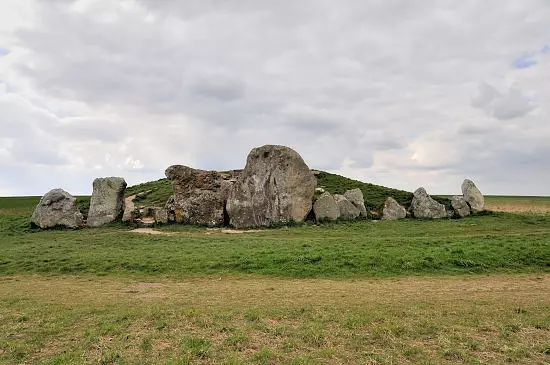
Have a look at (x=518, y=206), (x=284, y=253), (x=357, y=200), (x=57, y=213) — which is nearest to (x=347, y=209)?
(x=357, y=200)

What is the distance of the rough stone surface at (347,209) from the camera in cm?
3459

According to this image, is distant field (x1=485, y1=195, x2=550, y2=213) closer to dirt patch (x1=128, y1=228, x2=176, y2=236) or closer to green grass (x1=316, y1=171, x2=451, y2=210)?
green grass (x1=316, y1=171, x2=451, y2=210)

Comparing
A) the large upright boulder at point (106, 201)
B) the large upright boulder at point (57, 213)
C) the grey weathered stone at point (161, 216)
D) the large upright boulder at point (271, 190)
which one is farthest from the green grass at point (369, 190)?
the large upright boulder at point (57, 213)

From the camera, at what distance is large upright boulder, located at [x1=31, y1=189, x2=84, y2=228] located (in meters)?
32.8

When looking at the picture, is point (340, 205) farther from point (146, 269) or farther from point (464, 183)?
point (146, 269)

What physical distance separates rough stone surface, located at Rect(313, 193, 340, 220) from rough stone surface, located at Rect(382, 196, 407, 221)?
4279mm

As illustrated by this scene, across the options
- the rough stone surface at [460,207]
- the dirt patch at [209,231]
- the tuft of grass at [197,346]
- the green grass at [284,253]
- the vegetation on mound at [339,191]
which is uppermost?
the vegetation on mound at [339,191]

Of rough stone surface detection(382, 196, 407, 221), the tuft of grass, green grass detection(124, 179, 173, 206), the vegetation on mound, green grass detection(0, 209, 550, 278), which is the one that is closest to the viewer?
the tuft of grass

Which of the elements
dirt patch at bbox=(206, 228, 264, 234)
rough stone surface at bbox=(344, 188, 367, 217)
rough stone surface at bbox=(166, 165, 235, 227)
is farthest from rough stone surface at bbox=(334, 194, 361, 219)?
rough stone surface at bbox=(166, 165, 235, 227)

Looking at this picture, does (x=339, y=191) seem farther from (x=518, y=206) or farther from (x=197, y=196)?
(x=518, y=206)

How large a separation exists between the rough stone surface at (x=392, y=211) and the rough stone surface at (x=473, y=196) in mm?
6005

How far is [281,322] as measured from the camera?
10648 millimetres

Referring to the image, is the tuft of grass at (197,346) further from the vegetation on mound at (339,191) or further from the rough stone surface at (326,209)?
the vegetation on mound at (339,191)

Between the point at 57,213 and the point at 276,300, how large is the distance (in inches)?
1019
